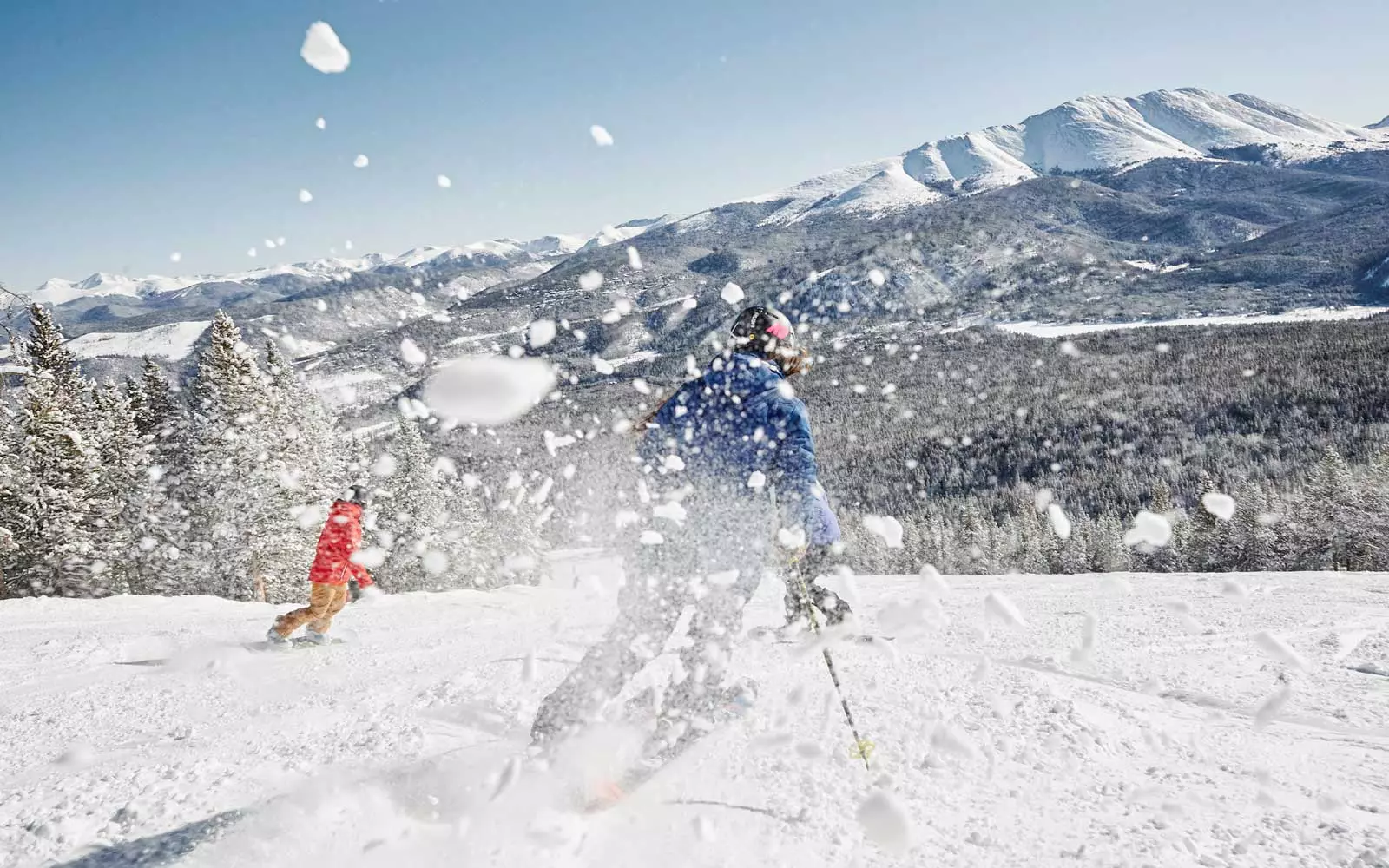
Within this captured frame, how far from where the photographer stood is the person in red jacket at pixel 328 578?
258 inches

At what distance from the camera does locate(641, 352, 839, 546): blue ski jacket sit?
3576 mm

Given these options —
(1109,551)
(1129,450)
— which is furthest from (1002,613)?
(1129,450)

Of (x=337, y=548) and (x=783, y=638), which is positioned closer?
(x=783, y=638)

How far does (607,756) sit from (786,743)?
36.5 inches

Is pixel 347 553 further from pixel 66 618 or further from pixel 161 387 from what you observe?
pixel 161 387

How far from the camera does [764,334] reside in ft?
12.4

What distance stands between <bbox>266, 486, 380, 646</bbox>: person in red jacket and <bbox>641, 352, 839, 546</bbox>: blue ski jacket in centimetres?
464

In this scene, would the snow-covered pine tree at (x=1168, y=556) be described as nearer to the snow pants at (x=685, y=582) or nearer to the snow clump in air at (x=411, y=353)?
the snow clump in air at (x=411, y=353)

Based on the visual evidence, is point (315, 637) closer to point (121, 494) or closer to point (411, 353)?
point (411, 353)

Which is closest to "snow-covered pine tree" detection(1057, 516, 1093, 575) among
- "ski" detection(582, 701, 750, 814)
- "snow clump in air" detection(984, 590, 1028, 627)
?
"snow clump in air" detection(984, 590, 1028, 627)

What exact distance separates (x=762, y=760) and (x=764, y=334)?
2102 mm

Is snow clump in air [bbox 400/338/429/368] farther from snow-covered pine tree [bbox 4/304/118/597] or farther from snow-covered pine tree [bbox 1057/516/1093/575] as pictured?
snow-covered pine tree [bbox 1057/516/1093/575]

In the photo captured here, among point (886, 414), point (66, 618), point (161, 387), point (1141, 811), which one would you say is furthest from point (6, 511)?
point (886, 414)

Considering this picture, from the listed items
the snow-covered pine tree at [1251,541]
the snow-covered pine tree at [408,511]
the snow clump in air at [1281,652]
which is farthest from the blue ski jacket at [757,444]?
the snow-covered pine tree at [1251,541]
